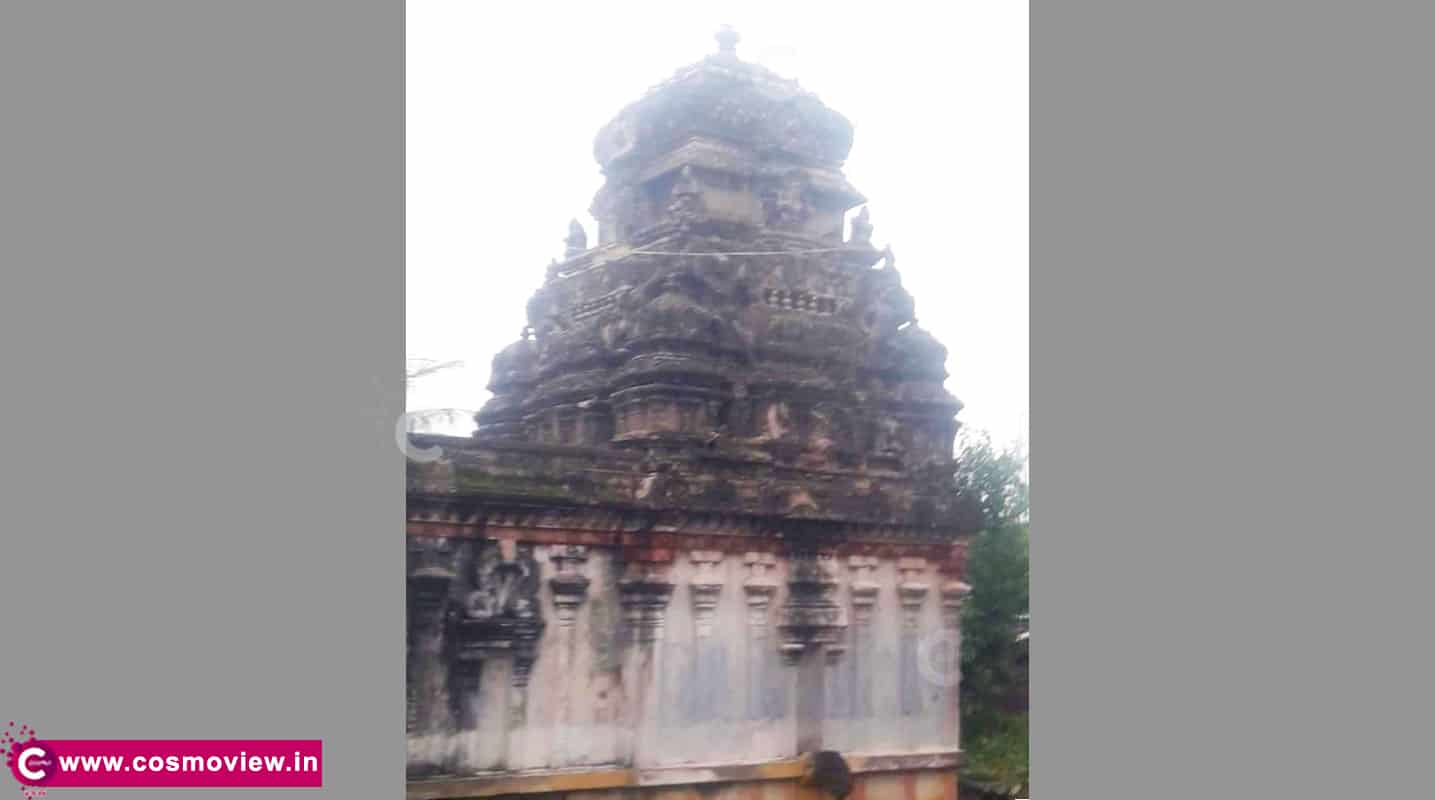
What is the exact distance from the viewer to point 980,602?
12.9 meters

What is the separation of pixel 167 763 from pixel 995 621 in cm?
839

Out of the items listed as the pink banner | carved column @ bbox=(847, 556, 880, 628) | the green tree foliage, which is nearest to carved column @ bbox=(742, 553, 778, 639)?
carved column @ bbox=(847, 556, 880, 628)

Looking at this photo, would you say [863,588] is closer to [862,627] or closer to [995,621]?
[862,627]

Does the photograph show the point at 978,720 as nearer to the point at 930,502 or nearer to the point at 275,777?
the point at 930,502

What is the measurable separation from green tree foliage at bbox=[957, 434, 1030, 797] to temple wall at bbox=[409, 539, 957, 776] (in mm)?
953

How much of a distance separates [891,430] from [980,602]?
109 inches

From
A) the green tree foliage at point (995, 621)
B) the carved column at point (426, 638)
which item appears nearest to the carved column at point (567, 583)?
the carved column at point (426, 638)

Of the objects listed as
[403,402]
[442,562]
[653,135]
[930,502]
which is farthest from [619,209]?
[403,402]

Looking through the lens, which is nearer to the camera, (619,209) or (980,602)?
(619,209)

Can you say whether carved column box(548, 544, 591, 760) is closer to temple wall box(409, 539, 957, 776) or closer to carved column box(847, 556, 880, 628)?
temple wall box(409, 539, 957, 776)

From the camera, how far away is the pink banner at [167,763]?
5516mm

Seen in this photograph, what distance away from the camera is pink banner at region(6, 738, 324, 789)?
18.1ft

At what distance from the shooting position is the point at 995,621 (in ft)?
41.7

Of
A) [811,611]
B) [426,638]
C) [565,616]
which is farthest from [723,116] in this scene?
[426,638]
